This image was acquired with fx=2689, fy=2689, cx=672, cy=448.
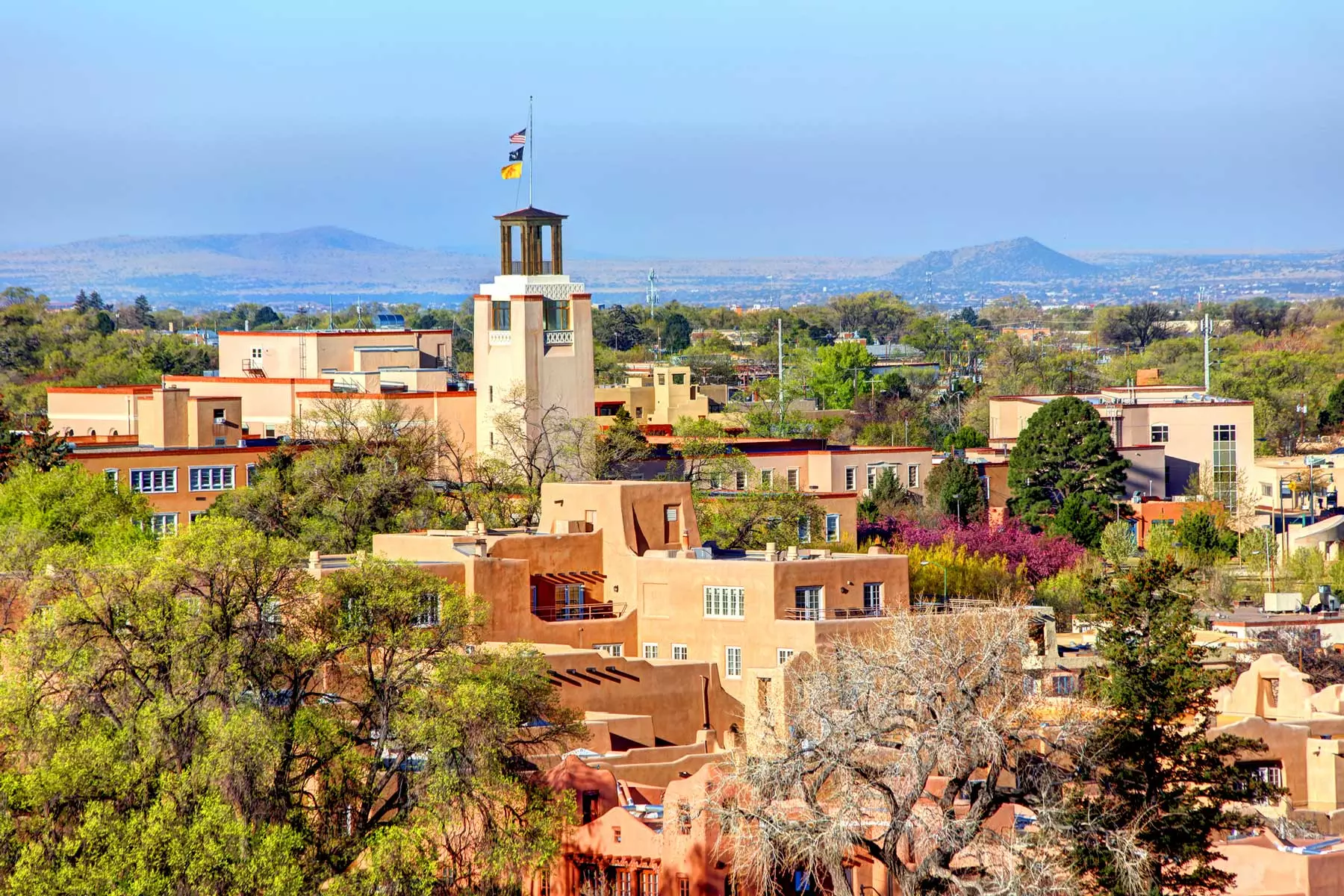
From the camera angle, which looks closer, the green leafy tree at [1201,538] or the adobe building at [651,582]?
the adobe building at [651,582]

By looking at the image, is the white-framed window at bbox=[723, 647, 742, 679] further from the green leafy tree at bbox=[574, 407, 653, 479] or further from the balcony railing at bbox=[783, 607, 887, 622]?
the green leafy tree at bbox=[574, 407, 653, 479]

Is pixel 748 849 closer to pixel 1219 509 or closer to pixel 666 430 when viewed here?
pixel 1219 509

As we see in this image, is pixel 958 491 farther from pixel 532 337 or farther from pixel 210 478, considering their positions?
pixel 210 478

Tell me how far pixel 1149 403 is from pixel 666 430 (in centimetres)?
1950

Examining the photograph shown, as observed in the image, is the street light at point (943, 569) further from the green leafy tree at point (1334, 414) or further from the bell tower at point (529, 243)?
the green leafy tree at point (1334, 414)

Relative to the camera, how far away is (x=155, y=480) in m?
81.7

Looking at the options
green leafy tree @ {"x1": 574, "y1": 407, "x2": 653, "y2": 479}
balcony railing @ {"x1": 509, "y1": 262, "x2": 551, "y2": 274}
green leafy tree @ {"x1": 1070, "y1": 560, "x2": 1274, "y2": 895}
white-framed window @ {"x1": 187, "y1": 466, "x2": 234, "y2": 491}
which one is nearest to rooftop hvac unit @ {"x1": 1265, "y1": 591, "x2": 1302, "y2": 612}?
green leafy tree @ {"x1": 574, "y1": 407, "x2": 653, "y2": 479}

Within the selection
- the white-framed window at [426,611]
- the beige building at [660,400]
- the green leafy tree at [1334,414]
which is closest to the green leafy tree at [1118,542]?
the beige building at [660,400]

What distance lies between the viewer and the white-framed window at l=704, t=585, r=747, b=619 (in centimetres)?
5359

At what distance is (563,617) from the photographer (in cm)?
5550

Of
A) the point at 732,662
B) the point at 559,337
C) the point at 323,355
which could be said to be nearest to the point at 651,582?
the point at 732,662

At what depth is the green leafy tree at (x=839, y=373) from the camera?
144 meters

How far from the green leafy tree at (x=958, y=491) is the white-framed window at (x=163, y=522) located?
83.5 ft

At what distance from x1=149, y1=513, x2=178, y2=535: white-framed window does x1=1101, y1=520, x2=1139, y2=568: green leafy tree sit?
26.9 meters
